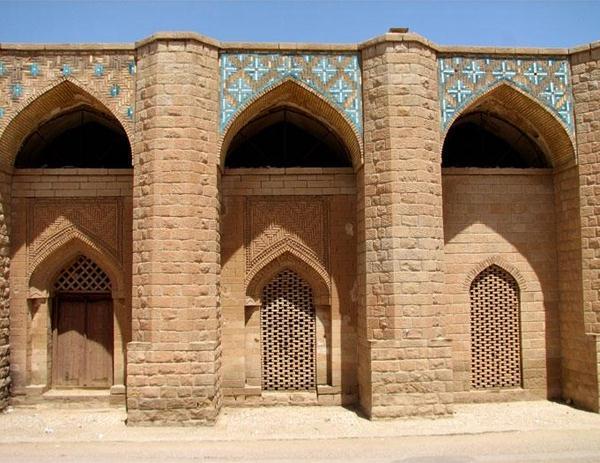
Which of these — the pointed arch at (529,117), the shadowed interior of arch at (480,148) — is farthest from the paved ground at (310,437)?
the shadowed interior of arch at (480,148)

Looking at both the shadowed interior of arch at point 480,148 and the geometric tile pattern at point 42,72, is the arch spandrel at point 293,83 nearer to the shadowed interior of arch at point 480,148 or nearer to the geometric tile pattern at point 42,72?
the geometric tile pattern at point 42,72

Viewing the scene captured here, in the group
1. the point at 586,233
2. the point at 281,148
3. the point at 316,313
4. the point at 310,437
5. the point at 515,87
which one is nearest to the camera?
the point at 310,437

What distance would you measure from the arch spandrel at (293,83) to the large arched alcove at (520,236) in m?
2.04

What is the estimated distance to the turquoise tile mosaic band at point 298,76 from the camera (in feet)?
31.4

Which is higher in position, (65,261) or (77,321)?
Result: (65,261)

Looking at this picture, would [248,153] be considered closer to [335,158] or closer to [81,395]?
[335,158]

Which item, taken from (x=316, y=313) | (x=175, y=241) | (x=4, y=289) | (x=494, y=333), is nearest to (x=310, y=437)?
(x=316, y=313)

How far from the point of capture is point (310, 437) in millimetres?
8258

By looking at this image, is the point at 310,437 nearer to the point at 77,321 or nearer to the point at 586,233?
the point at 77,321

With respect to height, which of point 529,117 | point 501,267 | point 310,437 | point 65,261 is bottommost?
point 310,437

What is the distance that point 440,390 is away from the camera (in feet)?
29.8

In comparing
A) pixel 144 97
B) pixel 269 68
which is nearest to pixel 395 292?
pixel 269 68

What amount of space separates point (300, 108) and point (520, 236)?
4295 mm

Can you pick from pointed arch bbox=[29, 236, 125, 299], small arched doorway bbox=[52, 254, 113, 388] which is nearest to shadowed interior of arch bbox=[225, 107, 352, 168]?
pointed arch bbox=[29, 236, 125, 299]
